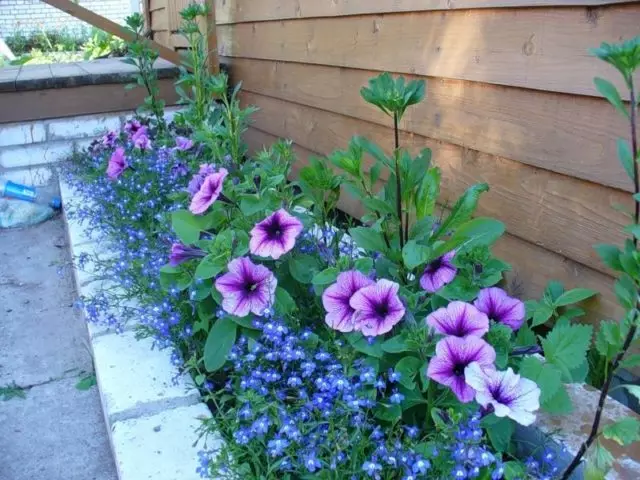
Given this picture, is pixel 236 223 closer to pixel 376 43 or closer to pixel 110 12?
pixel 376 43

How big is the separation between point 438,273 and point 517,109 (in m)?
0.65

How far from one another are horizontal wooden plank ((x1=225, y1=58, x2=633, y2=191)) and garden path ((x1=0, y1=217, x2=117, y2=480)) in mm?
1466

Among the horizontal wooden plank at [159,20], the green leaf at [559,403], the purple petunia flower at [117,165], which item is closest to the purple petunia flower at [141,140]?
the purple petunia flower at [117,165]

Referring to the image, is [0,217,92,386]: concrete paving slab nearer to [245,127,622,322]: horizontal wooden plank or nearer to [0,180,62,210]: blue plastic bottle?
[0,180,62,210]: blue plastic bottle

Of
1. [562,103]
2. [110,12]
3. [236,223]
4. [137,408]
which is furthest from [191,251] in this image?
[110,12]

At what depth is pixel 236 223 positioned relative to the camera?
5.70 feet

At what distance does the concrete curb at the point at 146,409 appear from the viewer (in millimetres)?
1397

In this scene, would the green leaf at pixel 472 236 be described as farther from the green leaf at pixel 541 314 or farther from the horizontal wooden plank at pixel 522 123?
the horizontal wooden plank at pixel 522 123

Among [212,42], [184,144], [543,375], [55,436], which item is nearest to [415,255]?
[543,375]

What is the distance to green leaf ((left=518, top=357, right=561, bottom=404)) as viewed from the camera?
1.25m

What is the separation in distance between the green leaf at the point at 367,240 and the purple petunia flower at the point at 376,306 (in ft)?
0.54

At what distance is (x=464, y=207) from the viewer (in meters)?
1.43

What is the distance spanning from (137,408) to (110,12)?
13709 millimetres

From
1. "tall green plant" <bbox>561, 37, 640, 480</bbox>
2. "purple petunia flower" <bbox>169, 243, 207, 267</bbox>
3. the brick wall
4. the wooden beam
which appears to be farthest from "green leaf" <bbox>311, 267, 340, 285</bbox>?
the brick wall
